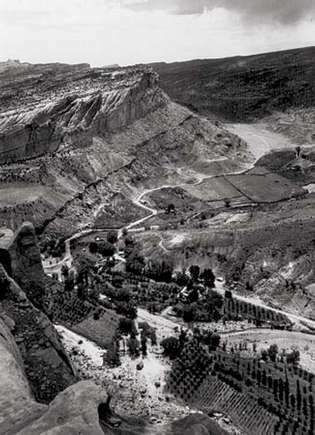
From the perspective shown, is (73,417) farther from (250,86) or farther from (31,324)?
(250,86)

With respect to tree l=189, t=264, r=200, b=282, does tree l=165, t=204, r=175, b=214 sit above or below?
above

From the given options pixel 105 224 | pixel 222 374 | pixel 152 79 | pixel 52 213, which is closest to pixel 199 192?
pixel 105 224

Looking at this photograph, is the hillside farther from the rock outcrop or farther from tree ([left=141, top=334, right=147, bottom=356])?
the rock outcrop

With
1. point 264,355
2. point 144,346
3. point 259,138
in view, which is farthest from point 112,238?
point 259,138

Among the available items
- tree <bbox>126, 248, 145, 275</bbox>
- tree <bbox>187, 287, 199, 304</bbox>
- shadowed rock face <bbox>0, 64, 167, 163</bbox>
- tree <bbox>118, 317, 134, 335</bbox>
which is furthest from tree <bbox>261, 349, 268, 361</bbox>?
shadowed rock face <bbox>0, 64, 167, 163</bbox>

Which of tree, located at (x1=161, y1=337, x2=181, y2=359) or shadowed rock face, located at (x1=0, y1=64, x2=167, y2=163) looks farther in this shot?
shadowed rock face, located at (x1=0, y1=64, x2=167, y2=163)

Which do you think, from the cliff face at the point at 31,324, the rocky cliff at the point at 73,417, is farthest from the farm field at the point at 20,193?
the rocky cliff at the point at 73,417
